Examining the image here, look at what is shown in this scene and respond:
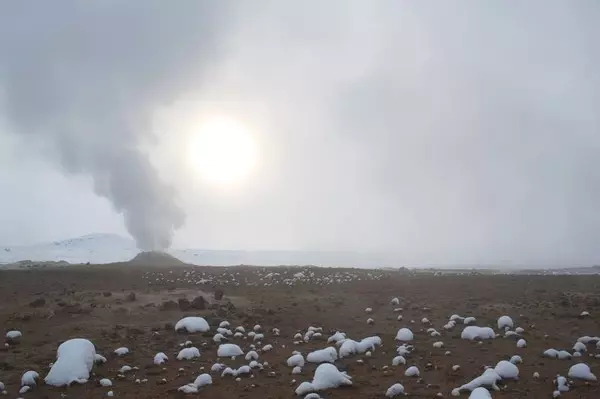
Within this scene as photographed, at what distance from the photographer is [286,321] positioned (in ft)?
72.1

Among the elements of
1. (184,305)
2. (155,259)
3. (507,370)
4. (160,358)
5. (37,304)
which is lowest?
(160,358)

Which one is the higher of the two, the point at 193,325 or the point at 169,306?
the point at 169,306

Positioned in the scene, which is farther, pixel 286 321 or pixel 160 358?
pixel 286 321

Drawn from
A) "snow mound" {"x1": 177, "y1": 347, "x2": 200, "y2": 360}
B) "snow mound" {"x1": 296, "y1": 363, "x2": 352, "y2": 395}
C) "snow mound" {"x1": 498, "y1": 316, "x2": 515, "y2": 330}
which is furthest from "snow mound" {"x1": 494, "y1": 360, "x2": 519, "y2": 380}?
"snow mound" {"x1": 177, "y1": 347, "x2": 200, "y2": 360}

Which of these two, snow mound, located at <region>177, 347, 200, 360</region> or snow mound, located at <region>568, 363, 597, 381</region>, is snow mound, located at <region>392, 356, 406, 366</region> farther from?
snow mound, located at <region>177, 347, 200, 360</region>

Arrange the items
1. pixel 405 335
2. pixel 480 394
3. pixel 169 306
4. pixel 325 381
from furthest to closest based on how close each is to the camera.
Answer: pixel 169 306, pixel 405 335, pixel 325 381, pixel 480 394

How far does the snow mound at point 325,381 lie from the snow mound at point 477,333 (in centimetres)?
698

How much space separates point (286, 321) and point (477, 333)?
865cm

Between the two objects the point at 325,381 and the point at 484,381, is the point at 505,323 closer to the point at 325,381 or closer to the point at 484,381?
the point at 484,381

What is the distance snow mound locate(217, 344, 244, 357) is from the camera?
1635 centimetres

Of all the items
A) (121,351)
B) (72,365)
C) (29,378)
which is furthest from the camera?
(121,351)

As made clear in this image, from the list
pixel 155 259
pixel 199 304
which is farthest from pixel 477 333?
pixel 155 259

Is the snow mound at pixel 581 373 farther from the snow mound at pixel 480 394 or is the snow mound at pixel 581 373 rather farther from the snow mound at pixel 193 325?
the snow mound at pixel 193 325

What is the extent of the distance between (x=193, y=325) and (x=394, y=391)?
1003cm
